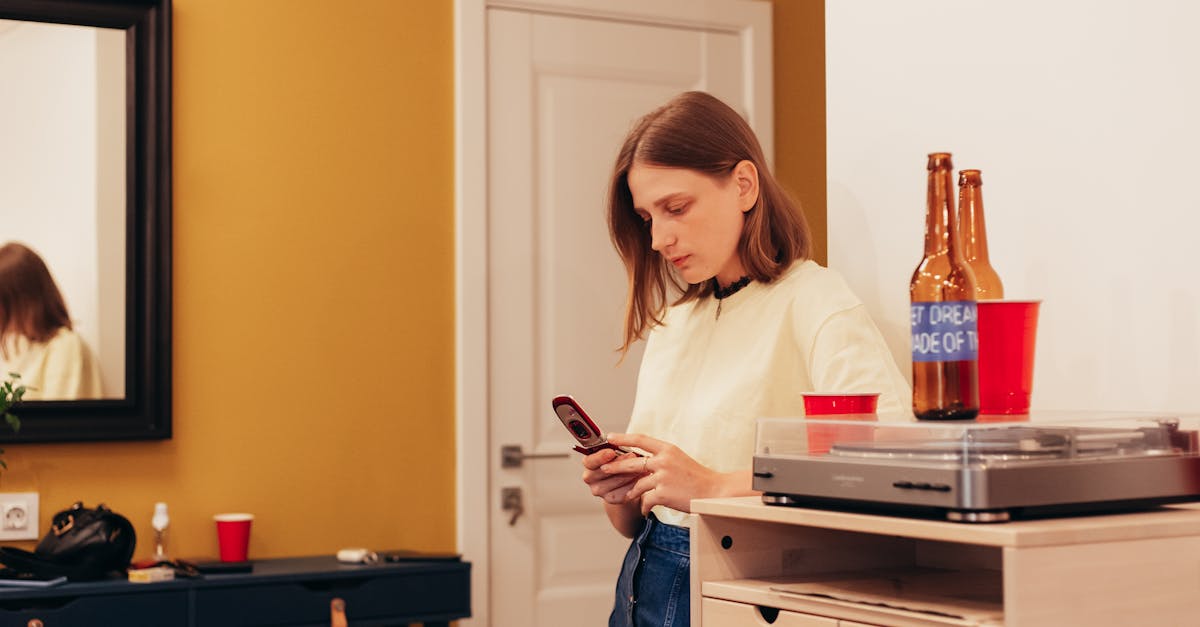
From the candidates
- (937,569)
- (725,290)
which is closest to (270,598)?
(725,290)

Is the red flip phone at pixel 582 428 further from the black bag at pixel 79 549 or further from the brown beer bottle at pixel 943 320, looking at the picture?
the black bag at pixel 79 549

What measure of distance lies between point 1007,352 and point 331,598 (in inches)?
80.8

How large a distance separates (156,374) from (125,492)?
0.30 meters

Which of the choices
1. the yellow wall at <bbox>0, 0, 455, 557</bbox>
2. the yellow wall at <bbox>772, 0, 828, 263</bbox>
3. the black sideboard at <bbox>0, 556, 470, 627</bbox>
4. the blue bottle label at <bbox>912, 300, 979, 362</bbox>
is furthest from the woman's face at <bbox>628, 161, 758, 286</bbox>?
the yellow wall at <bbox>772, 0, 828, 263</bbox>

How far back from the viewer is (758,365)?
5.69 ft

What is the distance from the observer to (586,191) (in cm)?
378

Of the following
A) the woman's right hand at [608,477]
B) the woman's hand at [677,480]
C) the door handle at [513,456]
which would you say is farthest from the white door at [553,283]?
the woman's hand at [677,480]

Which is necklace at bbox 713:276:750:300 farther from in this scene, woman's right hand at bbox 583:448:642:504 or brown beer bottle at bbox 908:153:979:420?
brown beer bottle at bbox 908:153:979:420

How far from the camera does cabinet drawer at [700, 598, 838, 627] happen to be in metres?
1.33

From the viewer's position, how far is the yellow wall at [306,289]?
332 centimetres

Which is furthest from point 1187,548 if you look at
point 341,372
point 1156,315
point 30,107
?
→ point 30,107

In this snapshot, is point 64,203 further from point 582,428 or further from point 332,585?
point 582,428

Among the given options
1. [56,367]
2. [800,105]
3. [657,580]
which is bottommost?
[657,580]

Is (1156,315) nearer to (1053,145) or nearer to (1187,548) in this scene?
(1053,145)
